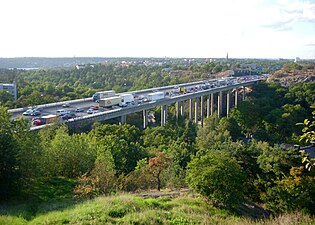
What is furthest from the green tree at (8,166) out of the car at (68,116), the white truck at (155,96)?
the white truck at (155,96)

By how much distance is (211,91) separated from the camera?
72.6 meters

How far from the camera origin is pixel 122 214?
12.7 metres

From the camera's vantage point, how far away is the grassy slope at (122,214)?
11766mm

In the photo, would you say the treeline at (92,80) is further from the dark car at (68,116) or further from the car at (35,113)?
the dark car at (68,116)

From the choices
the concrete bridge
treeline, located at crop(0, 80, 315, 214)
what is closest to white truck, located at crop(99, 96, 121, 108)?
the concrete bridge

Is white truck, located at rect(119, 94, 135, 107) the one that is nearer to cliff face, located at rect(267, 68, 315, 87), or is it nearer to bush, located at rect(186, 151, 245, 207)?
bush, located at rect(186, 151, 245, 207)

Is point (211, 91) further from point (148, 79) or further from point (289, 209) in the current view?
point (289, 209)

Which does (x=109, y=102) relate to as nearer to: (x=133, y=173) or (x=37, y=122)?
(x=37, y=122)

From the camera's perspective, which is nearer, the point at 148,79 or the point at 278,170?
the point at 278,170

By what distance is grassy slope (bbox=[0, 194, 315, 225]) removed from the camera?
1177cm

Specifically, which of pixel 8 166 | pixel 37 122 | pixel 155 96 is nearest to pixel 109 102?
pixel 155 96

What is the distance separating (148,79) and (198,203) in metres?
96.7

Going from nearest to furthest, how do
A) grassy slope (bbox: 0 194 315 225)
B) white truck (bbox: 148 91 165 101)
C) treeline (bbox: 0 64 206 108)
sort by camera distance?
grassy slope (bbox: 0 194 315 225) → white truck (bbox: 148 91 165 101) → treeline (bbox: 0 64 206 108)

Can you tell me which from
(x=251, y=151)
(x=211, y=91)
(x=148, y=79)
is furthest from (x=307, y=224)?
(x=148, y=79)
